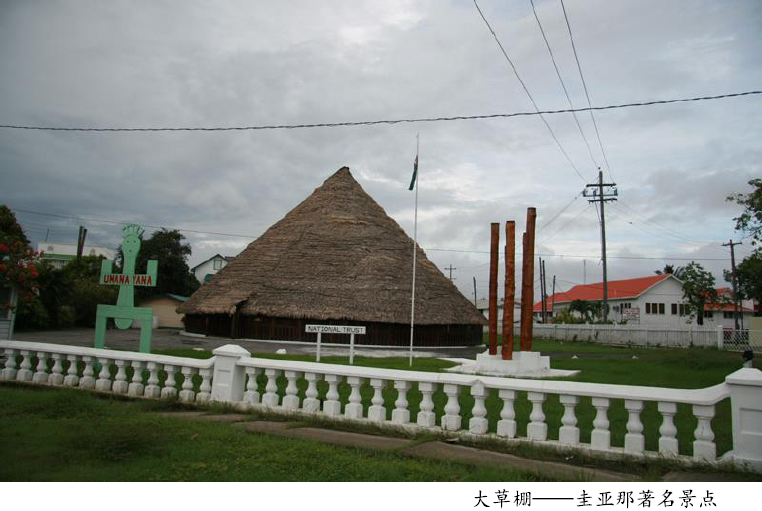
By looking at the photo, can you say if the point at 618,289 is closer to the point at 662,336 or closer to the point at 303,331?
the point at 662,336

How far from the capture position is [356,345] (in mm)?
29469

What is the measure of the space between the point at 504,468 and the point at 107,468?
3.27 meters

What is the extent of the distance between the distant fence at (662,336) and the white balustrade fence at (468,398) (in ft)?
90.8

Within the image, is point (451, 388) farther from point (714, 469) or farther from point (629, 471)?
point (714, 469)

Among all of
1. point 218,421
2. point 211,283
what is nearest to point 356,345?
point 211,283

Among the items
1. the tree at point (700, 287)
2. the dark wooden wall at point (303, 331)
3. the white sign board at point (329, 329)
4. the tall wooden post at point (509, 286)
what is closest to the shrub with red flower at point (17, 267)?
the white sign board at point (329, 329)

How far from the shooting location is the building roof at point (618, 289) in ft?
182

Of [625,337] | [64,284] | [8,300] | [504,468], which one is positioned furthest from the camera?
[625,337]

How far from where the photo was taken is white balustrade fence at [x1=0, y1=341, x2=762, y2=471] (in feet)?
16.2

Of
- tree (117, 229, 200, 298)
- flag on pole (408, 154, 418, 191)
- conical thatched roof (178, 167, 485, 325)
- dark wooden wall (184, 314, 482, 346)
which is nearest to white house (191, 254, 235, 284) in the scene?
tree (117, 229, 200, 298)

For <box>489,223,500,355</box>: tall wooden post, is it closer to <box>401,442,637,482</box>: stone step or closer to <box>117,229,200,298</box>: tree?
<box>401,442,637,482</box>: stone step

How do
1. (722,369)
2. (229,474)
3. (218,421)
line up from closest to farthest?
(229,474)
(218,421)
(722,369)

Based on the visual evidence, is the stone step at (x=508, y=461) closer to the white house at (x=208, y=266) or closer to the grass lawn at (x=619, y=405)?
the grass lawn at (x=619, y=405)

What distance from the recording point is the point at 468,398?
9.12m
